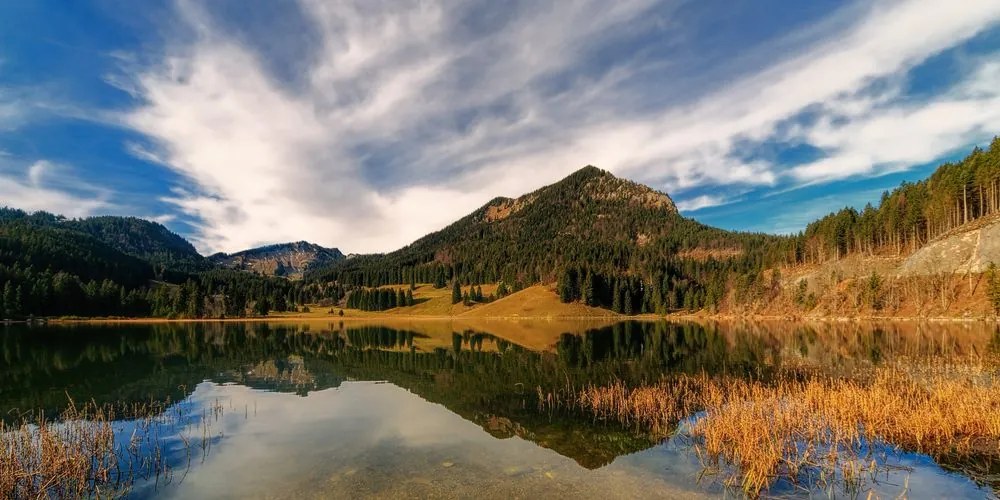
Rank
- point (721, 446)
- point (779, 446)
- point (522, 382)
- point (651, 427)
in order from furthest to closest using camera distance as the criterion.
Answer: point (522, 382) < point (651, 427) < point (721, 446) < point (779, 446)

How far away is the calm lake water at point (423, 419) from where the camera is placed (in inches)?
665

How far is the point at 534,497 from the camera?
16031 millimetres

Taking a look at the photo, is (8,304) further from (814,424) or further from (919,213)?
(919,213)

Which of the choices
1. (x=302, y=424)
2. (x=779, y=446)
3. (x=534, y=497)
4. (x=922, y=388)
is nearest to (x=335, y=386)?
(x=302, y=424)

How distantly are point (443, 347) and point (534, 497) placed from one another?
63.1 meters

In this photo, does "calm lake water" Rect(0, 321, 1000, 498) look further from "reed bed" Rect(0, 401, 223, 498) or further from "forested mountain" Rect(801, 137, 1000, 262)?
"forested mountain" Rect(801, 137, 1000, 262)

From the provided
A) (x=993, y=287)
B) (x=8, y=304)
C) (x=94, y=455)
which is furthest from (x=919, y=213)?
(x=8, y=304)

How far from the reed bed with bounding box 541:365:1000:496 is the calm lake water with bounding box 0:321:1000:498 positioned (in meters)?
1.06

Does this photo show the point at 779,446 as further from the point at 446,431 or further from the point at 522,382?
the point at 522,382

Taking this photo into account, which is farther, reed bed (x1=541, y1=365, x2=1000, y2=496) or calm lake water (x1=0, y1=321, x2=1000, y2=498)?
reed bed (x1=541, y1=365, x2=1000, y2=496)

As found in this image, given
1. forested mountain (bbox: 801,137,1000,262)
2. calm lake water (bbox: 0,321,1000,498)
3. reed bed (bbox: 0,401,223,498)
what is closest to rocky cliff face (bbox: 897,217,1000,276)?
forested mountain (bbox: 801,137,1000,262)

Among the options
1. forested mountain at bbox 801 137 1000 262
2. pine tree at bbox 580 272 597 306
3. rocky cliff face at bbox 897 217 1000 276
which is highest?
forested mountain at bbox 801 137 1000 262

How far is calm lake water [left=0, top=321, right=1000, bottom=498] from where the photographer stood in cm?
1689

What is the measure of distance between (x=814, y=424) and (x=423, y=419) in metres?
20.3
